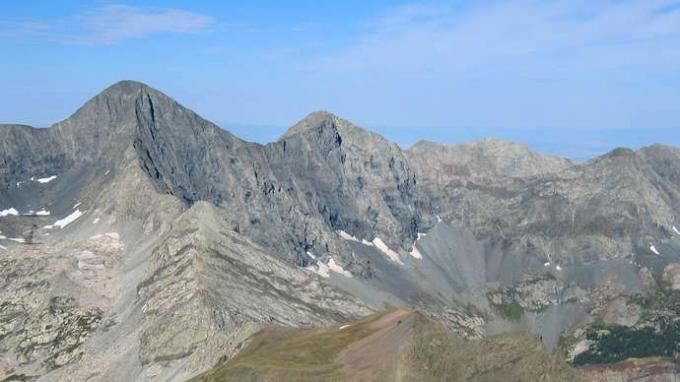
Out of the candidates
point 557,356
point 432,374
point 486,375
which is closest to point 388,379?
point 432,374

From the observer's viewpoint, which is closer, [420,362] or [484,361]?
[484,361]

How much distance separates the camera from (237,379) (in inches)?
7594

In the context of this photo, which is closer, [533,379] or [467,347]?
[533,379]

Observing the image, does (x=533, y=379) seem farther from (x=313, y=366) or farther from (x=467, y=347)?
(x=313, y=366)

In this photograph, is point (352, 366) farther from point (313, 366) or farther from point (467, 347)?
point (467, 347)

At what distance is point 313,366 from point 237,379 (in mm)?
15885

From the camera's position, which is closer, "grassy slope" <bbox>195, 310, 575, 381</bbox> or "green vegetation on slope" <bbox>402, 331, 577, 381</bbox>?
"green vegetation on slope" <bbox>402, 331, 577, 381</bbox>

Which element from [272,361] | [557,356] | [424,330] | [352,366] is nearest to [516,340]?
[557,356]

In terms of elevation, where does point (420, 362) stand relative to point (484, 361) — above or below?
below

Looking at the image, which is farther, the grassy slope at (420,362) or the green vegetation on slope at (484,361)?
the grassy slope at (420,362)

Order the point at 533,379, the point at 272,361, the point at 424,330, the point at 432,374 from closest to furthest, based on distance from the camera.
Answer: the point at 533,379 → the point at 432,374 → the point at 424,330 → the point at 272,361

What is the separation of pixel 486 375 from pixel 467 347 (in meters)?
10.1

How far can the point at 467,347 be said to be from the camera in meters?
170

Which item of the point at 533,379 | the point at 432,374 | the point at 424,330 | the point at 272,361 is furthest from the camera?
the point at 272,361
